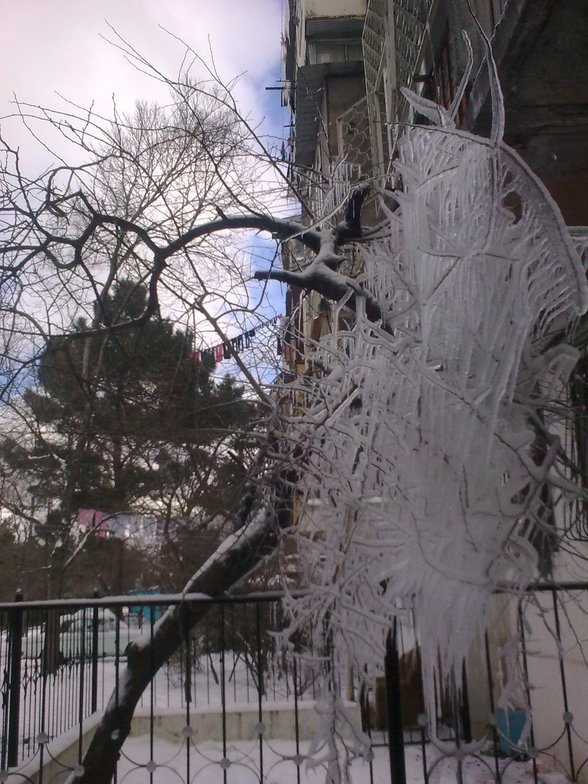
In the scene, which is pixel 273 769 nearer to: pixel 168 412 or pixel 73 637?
pixel 73 637

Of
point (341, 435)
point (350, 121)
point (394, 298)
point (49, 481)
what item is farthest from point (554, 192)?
point (49, 481)

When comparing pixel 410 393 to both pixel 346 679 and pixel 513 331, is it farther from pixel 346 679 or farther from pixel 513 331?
pixel 346 679

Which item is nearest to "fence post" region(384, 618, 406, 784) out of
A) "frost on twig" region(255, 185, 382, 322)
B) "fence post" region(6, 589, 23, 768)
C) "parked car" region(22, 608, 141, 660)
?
"parked car" region(22, 608, 141, 660)

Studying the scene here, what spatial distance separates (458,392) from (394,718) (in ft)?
6.17

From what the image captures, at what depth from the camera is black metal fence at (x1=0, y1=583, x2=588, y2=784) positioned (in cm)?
250

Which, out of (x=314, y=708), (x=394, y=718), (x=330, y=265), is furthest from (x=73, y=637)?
(x=330, y=265)

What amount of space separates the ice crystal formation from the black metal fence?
0.24 m

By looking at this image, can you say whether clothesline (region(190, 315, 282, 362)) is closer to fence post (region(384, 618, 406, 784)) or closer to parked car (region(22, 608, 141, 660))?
parked car (region(22, 608, 141, 660))

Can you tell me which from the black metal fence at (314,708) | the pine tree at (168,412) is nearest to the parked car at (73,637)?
the black metal fence at (314,708)

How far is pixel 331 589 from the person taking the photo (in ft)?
7.92

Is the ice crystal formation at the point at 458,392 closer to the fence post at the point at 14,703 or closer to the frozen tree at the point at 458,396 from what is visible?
the frozen tree at the point at 458,396

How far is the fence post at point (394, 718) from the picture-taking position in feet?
9.68

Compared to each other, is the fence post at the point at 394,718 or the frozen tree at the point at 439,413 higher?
the frozen tree at the point at 439,413

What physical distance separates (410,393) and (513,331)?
0.36m
